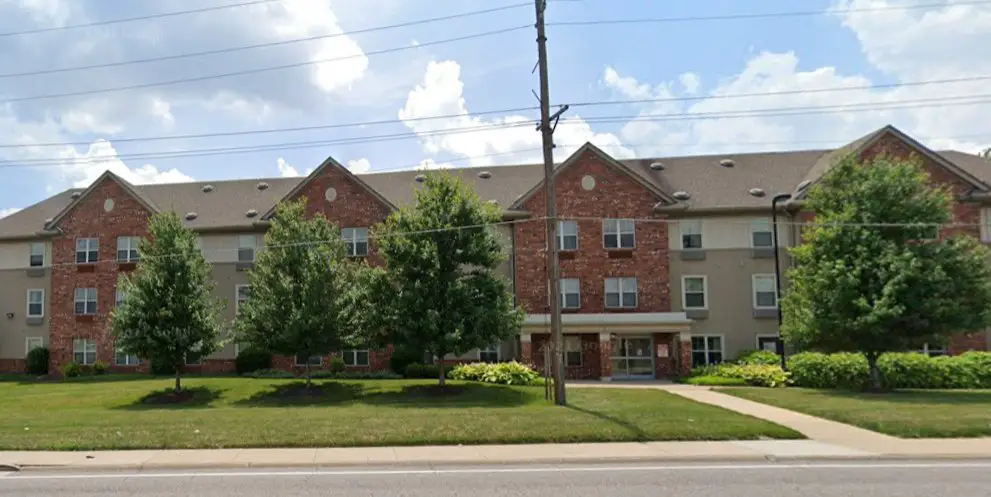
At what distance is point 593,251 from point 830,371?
467 inches

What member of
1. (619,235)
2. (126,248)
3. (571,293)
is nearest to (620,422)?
(571,293)

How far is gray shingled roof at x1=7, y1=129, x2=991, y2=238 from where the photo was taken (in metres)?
35.0

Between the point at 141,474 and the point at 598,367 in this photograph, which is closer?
the point at 141,474

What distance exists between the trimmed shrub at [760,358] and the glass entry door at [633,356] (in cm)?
403

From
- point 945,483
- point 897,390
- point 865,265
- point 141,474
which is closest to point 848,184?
point 865,265

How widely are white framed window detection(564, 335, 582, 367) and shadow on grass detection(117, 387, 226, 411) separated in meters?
15.2

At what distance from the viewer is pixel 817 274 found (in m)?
23.4

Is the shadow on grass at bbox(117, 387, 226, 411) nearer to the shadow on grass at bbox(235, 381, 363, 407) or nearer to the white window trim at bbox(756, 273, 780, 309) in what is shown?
the shadow on grass at bbox(235, 381, 363, 407)

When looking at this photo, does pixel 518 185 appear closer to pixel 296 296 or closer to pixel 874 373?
pixel 296 296

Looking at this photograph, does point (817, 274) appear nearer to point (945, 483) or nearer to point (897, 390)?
point (897, 390)

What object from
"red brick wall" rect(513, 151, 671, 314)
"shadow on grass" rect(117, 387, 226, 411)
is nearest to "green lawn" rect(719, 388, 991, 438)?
"red brick wall" rect(513, 151, 671, 314)

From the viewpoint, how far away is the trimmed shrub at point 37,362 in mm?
36031

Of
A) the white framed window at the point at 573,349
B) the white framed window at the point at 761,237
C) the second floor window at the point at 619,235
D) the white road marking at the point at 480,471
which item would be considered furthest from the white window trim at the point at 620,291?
the white road marking at the point at 480,471

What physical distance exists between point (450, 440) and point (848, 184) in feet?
59.7
